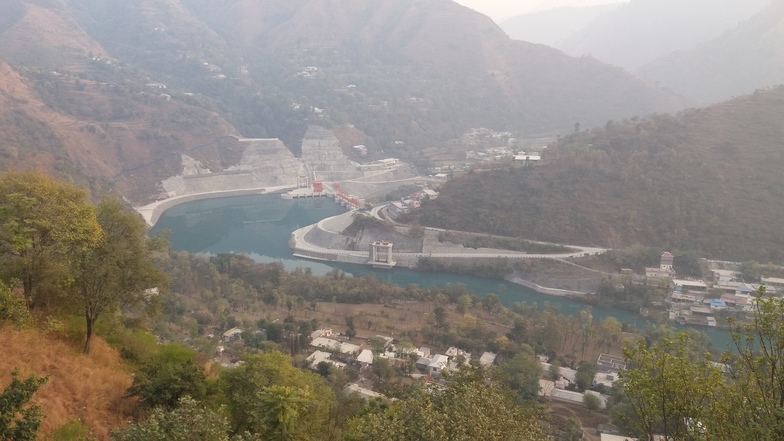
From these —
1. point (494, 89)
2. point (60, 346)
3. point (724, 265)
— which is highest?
point (494, 89)

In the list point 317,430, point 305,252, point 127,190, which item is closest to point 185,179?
point 127,190

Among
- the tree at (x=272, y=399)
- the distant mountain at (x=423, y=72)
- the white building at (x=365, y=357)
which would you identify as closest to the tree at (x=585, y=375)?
the white building at (x=365, y=357)

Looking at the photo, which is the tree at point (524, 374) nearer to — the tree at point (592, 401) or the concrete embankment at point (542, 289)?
the tree at point (592, 401)

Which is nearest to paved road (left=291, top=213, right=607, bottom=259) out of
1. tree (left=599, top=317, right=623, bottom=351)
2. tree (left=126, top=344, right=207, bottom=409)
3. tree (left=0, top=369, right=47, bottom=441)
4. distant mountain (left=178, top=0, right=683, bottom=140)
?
tree (left=599, top=317, right=623, bottom=351)

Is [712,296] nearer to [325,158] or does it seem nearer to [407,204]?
[407,204]

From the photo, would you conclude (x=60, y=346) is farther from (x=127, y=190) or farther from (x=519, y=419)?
(x=127, y=190)

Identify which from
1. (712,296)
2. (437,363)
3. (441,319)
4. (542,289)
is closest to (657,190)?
(712,296)
